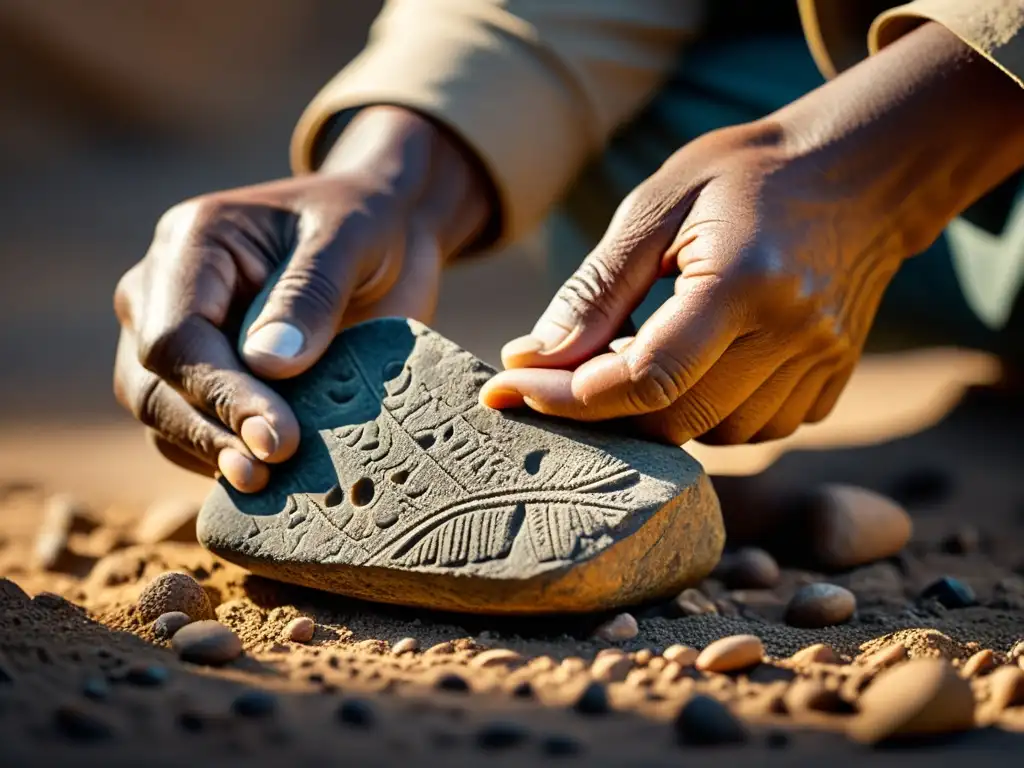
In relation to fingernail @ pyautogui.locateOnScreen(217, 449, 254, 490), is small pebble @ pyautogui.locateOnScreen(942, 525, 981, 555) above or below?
below

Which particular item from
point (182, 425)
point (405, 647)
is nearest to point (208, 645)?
point (405, 647)

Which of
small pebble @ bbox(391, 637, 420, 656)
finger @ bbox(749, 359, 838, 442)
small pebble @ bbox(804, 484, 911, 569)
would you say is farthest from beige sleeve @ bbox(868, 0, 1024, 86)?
small pebble @ bbox(391, 637, 420, 656)

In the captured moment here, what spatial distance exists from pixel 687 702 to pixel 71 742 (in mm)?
623

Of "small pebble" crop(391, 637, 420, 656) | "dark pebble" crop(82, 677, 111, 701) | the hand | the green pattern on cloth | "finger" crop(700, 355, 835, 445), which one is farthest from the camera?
the green pattern on cloth

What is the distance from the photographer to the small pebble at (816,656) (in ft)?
4.67

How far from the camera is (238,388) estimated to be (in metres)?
1.79

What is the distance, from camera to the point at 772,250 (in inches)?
66.5

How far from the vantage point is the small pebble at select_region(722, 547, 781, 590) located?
1979 mm

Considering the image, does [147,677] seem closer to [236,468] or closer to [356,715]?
[356,715]

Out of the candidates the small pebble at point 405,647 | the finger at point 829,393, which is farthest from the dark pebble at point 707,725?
the finger at point 829,393

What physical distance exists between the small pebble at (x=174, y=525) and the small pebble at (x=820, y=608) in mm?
1219

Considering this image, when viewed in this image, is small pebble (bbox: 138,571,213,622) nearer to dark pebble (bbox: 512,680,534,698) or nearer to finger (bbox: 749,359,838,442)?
dark pebble (bbox: 512,680,534,698)

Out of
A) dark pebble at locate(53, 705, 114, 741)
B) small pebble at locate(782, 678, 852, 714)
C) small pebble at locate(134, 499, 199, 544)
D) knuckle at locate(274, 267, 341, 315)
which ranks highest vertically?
knuckle at locate(274, 267, 341, 315)

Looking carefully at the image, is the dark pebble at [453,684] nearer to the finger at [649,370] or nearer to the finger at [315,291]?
the finger at [649,370]
